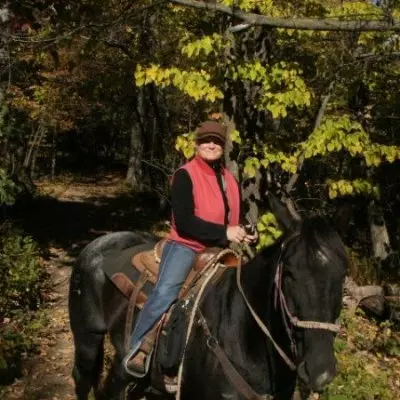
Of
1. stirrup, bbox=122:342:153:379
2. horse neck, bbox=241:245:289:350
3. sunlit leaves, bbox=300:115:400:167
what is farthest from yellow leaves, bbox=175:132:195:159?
horse neck, bbox=241:245:289:350

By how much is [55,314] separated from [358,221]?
30.5 ft

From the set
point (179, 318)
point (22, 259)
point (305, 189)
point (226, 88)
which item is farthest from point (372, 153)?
point (22, 259)

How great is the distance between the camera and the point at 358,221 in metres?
14.8

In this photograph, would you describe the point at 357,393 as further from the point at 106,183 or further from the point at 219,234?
the point at 106,183

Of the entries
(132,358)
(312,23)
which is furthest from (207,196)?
(312,23)

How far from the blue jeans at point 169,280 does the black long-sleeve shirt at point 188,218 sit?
0.74 ft

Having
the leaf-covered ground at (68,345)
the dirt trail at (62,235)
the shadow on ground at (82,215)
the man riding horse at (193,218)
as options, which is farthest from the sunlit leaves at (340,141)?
the shadow on ground at (82,215)

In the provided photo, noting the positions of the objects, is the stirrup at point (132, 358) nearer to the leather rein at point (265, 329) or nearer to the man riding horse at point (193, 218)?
the man riding horse at point (193, 218)

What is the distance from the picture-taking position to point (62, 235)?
570 inches

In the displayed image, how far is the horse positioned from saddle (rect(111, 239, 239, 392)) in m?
0.15

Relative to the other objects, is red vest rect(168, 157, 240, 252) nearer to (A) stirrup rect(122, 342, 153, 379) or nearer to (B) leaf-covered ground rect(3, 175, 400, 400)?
(A) stirrup rect(122, 342, 153, 379)

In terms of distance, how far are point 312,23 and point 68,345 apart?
5.92 meters

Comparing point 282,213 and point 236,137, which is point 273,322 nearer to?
point 282,213

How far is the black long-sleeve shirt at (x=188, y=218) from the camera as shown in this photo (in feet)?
12.7
